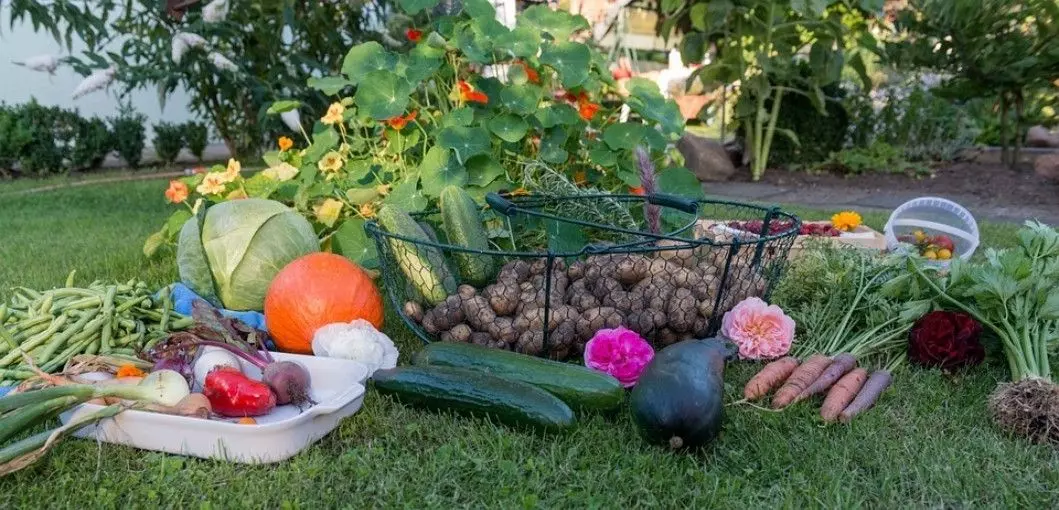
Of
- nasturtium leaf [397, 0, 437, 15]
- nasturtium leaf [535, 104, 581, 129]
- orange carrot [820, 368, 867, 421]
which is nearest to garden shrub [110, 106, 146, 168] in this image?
nasturtium leaf [397, 0, 437, 15]

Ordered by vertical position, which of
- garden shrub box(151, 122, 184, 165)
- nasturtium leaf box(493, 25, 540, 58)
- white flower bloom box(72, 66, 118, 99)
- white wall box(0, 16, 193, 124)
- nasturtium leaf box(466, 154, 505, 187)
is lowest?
garden shrub box(151, 122, 184, 165)

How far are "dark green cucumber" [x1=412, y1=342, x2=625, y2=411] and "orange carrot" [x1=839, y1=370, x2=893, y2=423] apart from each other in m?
0.52

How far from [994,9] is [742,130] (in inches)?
88.9

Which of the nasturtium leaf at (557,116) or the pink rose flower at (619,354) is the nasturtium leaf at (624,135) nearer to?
the nasturtium leaf at (557,116)

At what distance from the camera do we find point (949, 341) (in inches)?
83.3

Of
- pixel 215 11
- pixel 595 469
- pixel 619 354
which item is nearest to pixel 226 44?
pixel 215 11

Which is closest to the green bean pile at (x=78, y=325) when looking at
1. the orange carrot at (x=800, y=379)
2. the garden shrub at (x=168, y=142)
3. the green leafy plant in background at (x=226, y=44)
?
the orange carrot at (x=800, y=379)

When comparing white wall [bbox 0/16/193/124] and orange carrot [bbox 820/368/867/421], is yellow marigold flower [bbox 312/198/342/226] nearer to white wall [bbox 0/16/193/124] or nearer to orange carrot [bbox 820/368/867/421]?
orange carrot [bbox 820/368/867/421]

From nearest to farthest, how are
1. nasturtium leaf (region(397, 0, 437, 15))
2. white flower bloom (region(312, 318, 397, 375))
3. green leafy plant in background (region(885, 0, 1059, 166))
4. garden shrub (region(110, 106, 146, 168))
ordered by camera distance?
white flower bloom (region(312, 318, 397, 375))
nasturtium leaf (region(397, 0, 437, 15))
green leafy plant in background (region(885, 0, 1059, 166))
garden shrub (region(110, 106, 146, 168))

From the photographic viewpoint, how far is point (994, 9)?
6000 millimetres

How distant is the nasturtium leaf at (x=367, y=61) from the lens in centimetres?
329

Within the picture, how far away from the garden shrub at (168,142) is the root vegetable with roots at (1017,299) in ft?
24.4

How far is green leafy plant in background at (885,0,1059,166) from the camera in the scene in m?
5.98

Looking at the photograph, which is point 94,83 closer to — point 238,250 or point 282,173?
point 282,173
